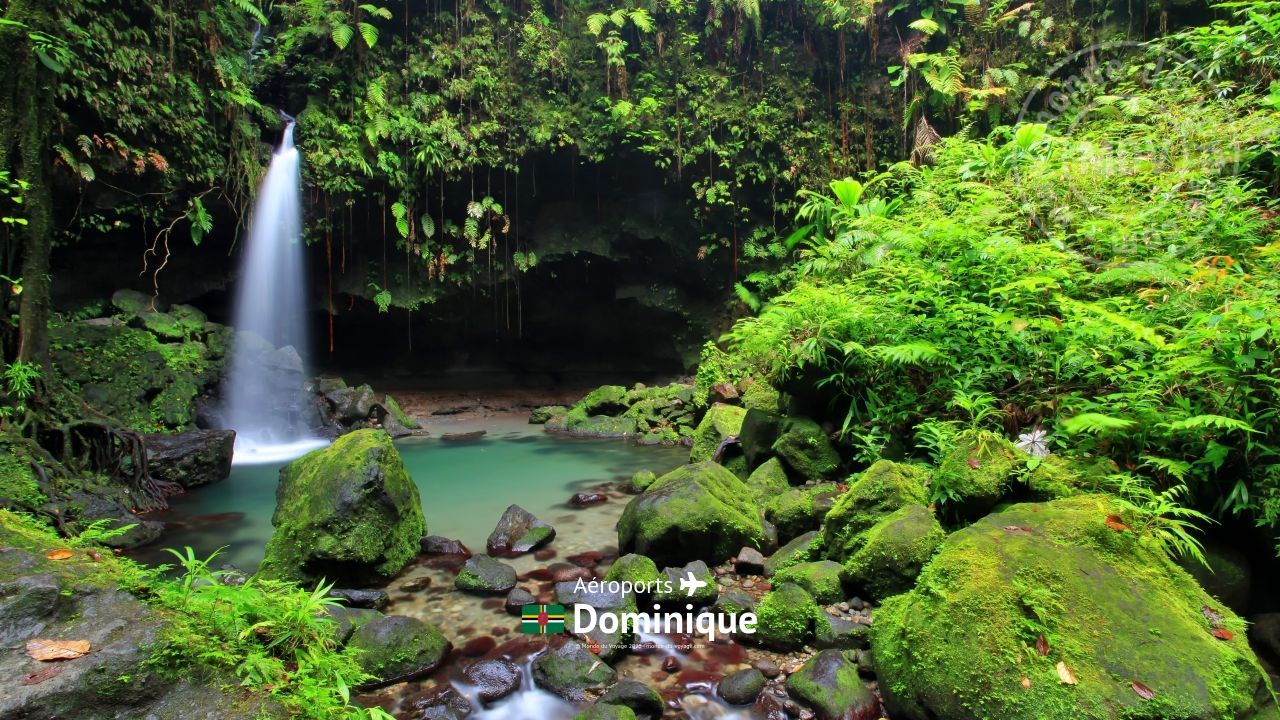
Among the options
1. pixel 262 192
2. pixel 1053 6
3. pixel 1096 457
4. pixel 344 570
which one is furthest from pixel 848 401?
pixel 262 192

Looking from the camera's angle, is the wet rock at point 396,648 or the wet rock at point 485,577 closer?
the wet rock at point 396,648

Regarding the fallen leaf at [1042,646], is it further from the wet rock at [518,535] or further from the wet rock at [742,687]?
the wet rock at [518,535]

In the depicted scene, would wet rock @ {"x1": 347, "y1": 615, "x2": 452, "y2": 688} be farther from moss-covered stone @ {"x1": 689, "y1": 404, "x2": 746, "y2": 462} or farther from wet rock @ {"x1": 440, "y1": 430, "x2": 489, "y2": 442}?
wet rock @ {"x1": 440, "y1": 430, "x2": 489, "y2": 442}

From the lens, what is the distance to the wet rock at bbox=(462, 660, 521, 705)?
3.46 m

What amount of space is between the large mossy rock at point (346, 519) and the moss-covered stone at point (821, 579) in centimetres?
343

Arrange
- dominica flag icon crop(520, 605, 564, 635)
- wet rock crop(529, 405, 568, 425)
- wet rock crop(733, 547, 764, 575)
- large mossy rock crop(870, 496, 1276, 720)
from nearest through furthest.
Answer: large mossy rock crop(870, 496, 1276, 720)
dominica flag icon crop(520, 605, 564, 635)
wet rock crop(733, 547, 764, 575)
wet rock crop(529, 405, 568, 425)

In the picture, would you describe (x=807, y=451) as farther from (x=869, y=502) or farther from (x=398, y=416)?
(x=398, y=416)

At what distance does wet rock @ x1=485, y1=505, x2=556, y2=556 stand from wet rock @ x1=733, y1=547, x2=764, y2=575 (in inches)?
83.6

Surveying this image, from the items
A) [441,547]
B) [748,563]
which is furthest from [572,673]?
[441,547]

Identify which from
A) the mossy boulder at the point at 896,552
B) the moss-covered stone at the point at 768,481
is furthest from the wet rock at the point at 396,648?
the moss-covered stone at the point at 768,481

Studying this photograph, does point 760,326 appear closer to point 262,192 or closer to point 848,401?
point 848,401

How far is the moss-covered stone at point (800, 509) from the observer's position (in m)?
5.23

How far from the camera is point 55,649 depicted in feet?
6.16
